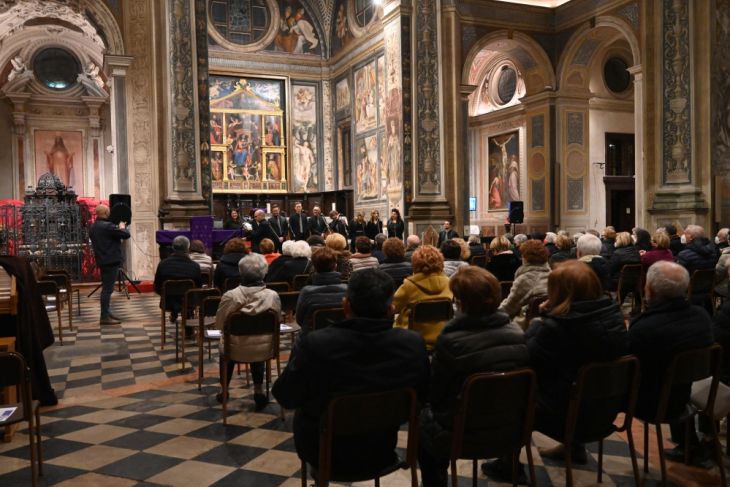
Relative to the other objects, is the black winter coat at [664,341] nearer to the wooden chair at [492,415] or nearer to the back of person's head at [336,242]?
the wooden chair at [492,415]

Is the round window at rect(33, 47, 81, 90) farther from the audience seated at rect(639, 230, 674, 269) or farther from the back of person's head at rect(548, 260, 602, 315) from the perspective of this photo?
the back of person's head at rect(548, 260, 602, 315)

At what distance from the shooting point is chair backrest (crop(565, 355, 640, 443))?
3062mm

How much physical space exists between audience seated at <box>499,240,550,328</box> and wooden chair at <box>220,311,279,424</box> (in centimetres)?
189

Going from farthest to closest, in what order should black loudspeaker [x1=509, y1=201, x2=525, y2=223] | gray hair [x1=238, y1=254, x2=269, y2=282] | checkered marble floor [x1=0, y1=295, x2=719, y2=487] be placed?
black loudspeaker [x1=509, y1=201, x2=525, y2=223]
gray hair [x1=238, y1=254, x2=269, y2=282]
checkered marble floor [x1=0, y1=295, x2=719, y2=487]

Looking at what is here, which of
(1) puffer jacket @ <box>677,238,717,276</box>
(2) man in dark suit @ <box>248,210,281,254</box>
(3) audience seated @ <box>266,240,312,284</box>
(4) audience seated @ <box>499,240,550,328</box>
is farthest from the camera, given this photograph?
(2) man in dark suit @ <box>248,210,281,254</box>

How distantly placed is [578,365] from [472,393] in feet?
2.35

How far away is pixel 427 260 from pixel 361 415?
2300 mm

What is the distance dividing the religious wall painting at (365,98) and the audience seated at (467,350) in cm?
1685

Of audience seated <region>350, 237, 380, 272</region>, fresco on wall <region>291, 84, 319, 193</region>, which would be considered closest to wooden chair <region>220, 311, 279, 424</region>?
audience seated <region>350, 237, 380, 272</region>

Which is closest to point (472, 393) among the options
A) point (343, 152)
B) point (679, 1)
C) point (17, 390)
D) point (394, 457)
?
point (394, 457)

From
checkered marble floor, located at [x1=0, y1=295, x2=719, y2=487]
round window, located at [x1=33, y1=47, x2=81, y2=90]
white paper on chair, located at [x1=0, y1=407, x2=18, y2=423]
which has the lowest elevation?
checkered marble floor, located at [x1=0, y1=295, x2=719, y2=487]

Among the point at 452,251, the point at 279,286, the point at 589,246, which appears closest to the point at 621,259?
the point at 589,246

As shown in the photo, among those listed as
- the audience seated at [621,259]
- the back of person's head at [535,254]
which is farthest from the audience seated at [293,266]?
the audience seated at [621,259]

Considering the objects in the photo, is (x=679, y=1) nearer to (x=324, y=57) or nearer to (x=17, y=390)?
(x=324, y=57)
